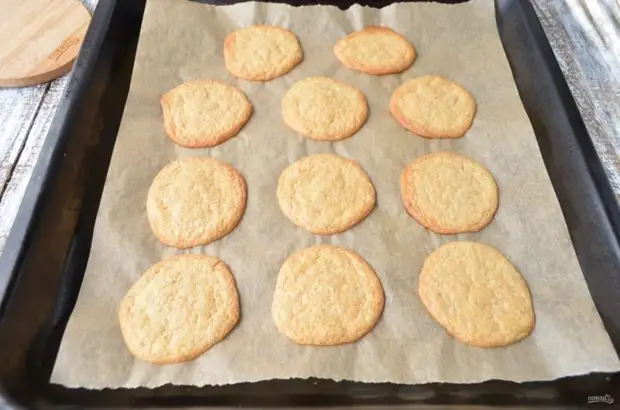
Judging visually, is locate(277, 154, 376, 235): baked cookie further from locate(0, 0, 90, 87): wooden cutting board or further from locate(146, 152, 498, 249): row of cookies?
locate(0, 0, 90, 87): wooden cutting board

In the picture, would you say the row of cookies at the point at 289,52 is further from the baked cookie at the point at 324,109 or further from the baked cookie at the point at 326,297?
the baked cookie at the point at 326,297

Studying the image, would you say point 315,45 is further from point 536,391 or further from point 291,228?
point 536,391

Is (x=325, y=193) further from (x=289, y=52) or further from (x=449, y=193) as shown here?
(x=289, y=52)

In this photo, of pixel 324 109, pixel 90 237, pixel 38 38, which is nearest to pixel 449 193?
pixel 324 109

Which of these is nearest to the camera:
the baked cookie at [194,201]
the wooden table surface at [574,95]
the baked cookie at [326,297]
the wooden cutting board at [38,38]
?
the baked cookie at [326,297]

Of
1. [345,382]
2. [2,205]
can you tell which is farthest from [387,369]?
[2,205]

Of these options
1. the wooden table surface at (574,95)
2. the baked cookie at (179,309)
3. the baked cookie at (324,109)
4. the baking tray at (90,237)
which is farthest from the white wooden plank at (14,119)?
the baked cookie at (324,109)

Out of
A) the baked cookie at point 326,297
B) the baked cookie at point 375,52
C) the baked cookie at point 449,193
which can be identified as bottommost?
the baked cookie at point 326,297
